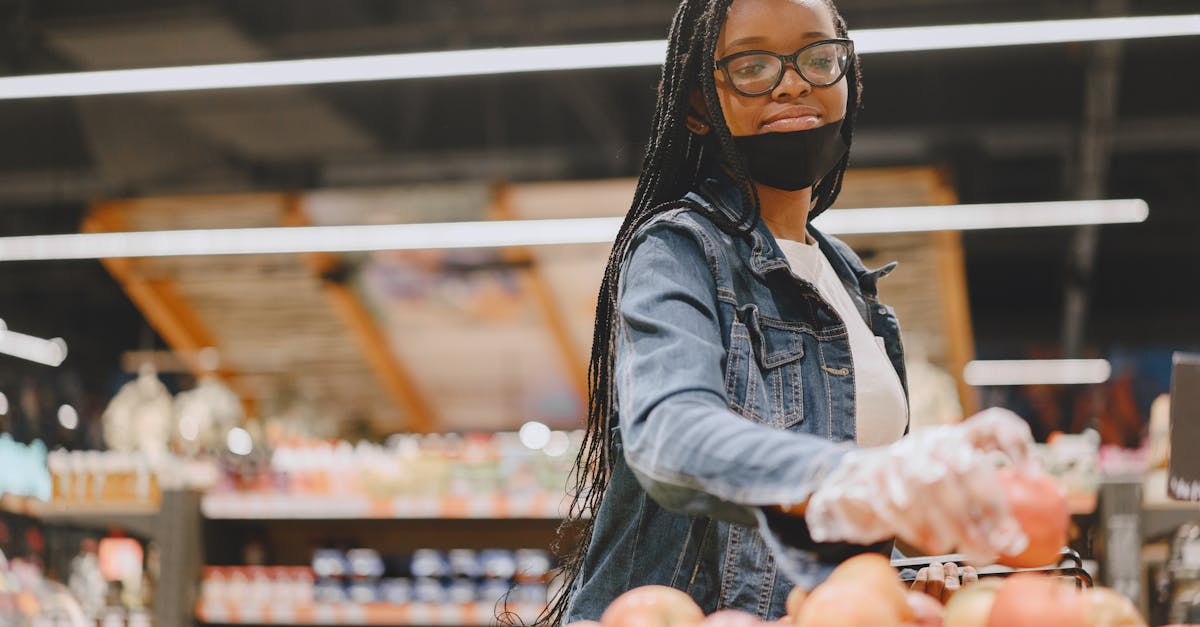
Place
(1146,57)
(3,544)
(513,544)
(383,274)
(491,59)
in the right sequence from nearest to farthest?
(3,544) → (491,59) → (513,544) → (383,274) → (1146,57)

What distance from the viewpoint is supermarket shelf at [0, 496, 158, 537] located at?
14.5 feet

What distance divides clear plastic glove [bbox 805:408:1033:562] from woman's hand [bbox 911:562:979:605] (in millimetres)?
398

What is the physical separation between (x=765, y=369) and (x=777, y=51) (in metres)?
0.39

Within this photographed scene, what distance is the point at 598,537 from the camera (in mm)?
1384

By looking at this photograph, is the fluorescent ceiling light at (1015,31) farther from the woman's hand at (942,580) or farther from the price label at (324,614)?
the woman's hand at (942,580)

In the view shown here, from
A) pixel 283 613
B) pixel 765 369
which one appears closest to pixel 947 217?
pixel 283 613

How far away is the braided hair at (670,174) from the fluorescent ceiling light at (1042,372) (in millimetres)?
10288

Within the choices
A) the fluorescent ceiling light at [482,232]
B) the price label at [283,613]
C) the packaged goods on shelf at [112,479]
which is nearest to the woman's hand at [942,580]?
the price label at [283,613]

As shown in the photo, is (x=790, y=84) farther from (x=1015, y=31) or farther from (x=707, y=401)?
(x=1015, y=31)

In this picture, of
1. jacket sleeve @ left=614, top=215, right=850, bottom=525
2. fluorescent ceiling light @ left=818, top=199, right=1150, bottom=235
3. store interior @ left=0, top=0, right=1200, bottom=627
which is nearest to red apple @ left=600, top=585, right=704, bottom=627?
jacket sleeve @ left=614, top=215, right=850, bottom=525

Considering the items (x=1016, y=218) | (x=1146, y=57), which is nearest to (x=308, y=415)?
(x=1016, y=218)

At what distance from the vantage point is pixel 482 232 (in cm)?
627

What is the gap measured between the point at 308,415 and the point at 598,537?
585cm

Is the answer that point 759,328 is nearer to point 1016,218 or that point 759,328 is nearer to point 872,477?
point 872,477
